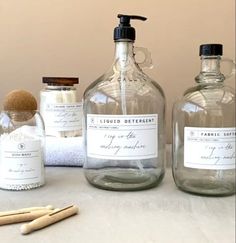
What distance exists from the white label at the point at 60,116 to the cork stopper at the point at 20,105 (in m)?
0.12

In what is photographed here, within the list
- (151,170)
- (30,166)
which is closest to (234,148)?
(151,170)

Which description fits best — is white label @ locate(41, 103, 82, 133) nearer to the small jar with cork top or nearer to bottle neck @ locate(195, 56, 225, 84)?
the small jar with cork top

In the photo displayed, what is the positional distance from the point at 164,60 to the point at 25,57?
229mm

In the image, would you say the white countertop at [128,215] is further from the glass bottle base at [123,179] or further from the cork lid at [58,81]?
the cork lid at [58,81]

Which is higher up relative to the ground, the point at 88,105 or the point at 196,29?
the point at 196,29

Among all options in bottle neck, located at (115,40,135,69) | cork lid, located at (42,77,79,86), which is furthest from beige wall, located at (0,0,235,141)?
bottle neck, located at (115,40,135,69)

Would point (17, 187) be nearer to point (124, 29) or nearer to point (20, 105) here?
point (20, 105)

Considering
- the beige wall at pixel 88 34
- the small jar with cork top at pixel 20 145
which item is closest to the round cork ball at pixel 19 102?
the small jar with cork top at pixel 20 145

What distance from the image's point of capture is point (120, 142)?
1.45 ft

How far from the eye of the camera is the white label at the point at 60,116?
595mm

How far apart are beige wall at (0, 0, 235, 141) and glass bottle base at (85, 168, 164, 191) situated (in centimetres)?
26

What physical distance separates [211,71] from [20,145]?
211 mm

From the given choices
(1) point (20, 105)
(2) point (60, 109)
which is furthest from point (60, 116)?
(1) point (20, 105)

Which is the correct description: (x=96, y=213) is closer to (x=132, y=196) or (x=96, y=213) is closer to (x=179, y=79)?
(x=132, y=196)
